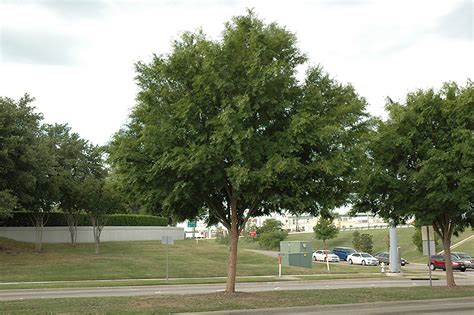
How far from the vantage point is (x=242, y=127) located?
14.3 m

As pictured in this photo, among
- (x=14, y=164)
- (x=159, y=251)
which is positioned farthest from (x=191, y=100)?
(x=159, y=251)

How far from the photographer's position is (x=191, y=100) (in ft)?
48.6

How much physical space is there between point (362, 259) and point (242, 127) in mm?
43732

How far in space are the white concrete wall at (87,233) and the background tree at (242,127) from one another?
34781 millimetres

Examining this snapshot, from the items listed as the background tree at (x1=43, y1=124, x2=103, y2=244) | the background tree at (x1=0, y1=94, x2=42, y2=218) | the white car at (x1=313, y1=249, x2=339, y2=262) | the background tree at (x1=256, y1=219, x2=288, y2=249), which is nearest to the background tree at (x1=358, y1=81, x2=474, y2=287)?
the background tree at (x1=0, y1=94, x2=42, y2=218)

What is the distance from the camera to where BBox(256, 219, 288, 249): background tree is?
73812 millimetres

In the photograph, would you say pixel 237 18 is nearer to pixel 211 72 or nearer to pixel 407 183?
pixel 211 72

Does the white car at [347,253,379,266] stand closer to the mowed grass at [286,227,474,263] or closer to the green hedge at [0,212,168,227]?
the mowed grass at [286,227,474,263]

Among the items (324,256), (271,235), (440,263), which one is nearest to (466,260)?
(440,263)

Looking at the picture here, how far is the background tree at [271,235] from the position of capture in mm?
73812

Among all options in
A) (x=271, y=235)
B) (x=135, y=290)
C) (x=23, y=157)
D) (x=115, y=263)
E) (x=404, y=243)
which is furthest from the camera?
(x=404, y=243)

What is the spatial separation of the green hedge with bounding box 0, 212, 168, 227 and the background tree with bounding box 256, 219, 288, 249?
1927 cm

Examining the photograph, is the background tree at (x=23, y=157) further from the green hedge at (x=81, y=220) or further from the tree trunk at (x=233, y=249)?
the tree trunk at (x=233, y=249)

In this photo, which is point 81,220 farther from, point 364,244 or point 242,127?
point 242,127
